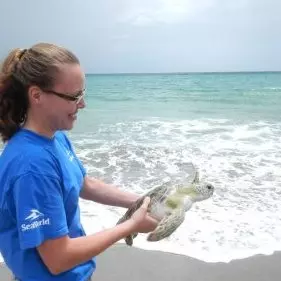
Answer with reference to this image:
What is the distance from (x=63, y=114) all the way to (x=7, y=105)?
0.73ft

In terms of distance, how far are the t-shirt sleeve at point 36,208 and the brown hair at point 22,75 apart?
28cm

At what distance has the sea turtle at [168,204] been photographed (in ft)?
7.04

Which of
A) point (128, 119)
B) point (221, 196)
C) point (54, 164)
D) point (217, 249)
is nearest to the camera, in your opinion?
point (54, 164)

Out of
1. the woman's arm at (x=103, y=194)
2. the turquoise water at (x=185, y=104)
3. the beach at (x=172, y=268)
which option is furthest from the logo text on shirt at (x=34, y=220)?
the turquoise water at (x=185, y=104)

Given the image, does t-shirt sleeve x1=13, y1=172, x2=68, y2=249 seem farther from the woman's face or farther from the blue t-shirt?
the woman's face

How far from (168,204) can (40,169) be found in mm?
1314

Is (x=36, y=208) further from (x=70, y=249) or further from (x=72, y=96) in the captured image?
(x=72, y=96)

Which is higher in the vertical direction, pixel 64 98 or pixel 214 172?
pixel 64 98

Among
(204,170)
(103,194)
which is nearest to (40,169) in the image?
(103,194)

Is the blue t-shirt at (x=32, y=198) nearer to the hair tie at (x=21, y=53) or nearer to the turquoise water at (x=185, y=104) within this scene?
the hair tie at (x=21, y=53)

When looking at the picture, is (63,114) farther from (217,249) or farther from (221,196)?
(221,196)

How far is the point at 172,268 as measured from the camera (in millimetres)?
3766

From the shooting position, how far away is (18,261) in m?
1.48

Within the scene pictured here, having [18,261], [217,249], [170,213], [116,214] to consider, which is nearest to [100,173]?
[116,214]
